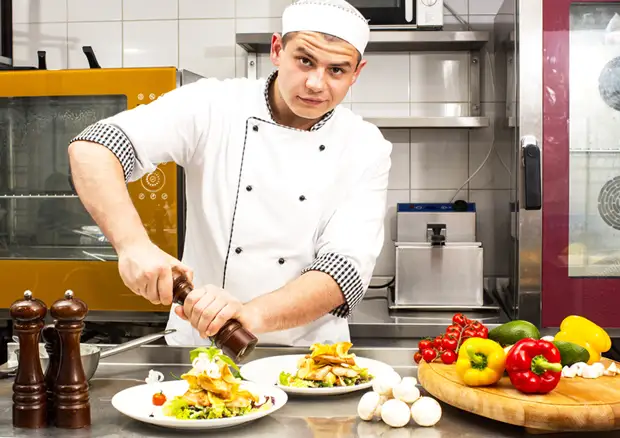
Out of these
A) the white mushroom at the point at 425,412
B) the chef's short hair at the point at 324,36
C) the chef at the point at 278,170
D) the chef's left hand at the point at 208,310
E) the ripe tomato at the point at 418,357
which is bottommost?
the white mushroom at the point at 425,412

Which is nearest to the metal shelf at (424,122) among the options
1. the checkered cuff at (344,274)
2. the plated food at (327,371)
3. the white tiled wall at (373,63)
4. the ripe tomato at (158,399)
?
the white tiled wall at (373,63)

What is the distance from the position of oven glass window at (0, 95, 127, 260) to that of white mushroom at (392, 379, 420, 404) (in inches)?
73.9

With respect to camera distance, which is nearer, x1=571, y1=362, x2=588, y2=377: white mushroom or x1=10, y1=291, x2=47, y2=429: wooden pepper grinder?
x1=10, y1=291, x2=47, y2=429: wooden pepper grinder

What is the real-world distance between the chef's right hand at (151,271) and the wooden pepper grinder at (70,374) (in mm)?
170

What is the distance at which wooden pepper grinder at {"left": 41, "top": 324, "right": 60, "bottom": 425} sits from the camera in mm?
1352

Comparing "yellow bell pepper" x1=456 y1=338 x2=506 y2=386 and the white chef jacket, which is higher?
the white chef jacket

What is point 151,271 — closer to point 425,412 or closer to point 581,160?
point 425,412

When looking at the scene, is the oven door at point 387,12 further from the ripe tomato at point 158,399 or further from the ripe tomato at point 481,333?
the ripe tomato at point 158,399

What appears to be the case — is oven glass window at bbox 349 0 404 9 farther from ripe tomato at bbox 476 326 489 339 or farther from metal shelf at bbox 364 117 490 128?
ripe tomato at bbox 476 326 489 339

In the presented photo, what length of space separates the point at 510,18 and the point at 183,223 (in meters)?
1.38

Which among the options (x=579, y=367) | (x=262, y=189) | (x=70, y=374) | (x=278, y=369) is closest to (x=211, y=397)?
(x=70, y=374)

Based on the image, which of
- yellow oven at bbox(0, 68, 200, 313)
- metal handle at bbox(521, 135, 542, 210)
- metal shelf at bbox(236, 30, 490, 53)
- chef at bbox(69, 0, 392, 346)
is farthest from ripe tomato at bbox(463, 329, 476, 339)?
metal shelf at bbox(236, 30, 490, 53)

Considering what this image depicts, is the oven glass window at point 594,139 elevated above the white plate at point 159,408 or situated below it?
above

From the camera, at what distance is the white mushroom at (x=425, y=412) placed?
1.32 metres
